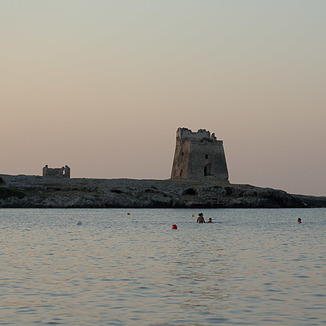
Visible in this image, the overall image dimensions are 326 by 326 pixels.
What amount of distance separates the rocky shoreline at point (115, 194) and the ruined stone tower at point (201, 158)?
12195 millimetres

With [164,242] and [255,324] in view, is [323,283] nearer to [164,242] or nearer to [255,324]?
[255,324]

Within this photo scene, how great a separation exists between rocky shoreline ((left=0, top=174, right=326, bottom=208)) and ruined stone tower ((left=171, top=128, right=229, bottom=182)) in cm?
1219

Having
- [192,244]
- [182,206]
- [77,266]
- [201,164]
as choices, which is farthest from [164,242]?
[201,164]

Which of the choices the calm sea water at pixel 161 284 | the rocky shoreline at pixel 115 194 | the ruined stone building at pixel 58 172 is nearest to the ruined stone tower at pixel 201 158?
the rocky shoreline at pixel 115 194

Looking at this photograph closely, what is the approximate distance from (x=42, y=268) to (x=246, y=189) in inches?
3755

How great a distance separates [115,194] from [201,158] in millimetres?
27722

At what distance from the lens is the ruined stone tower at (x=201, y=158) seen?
130125mm

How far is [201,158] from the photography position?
13112cm

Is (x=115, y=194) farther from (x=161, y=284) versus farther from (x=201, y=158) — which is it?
(x=161, y=284)

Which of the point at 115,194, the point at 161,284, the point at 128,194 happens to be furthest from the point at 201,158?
the point at 161,284

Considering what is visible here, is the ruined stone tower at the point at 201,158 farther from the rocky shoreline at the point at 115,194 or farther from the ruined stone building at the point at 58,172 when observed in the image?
the ruined stone building at the point at 58,172

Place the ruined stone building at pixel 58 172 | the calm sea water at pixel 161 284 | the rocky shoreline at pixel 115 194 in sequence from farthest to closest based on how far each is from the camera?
the ruined stone building at pixel 58 172 < the rocky shoreline at pixel 115 194 < the calm sea water at pixel 161 284

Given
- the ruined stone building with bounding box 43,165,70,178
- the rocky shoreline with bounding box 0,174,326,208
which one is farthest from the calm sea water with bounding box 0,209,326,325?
the ruined stone building with bounding box 43,165,70,178

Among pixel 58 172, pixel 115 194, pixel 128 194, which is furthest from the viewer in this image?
pixel 58 172
